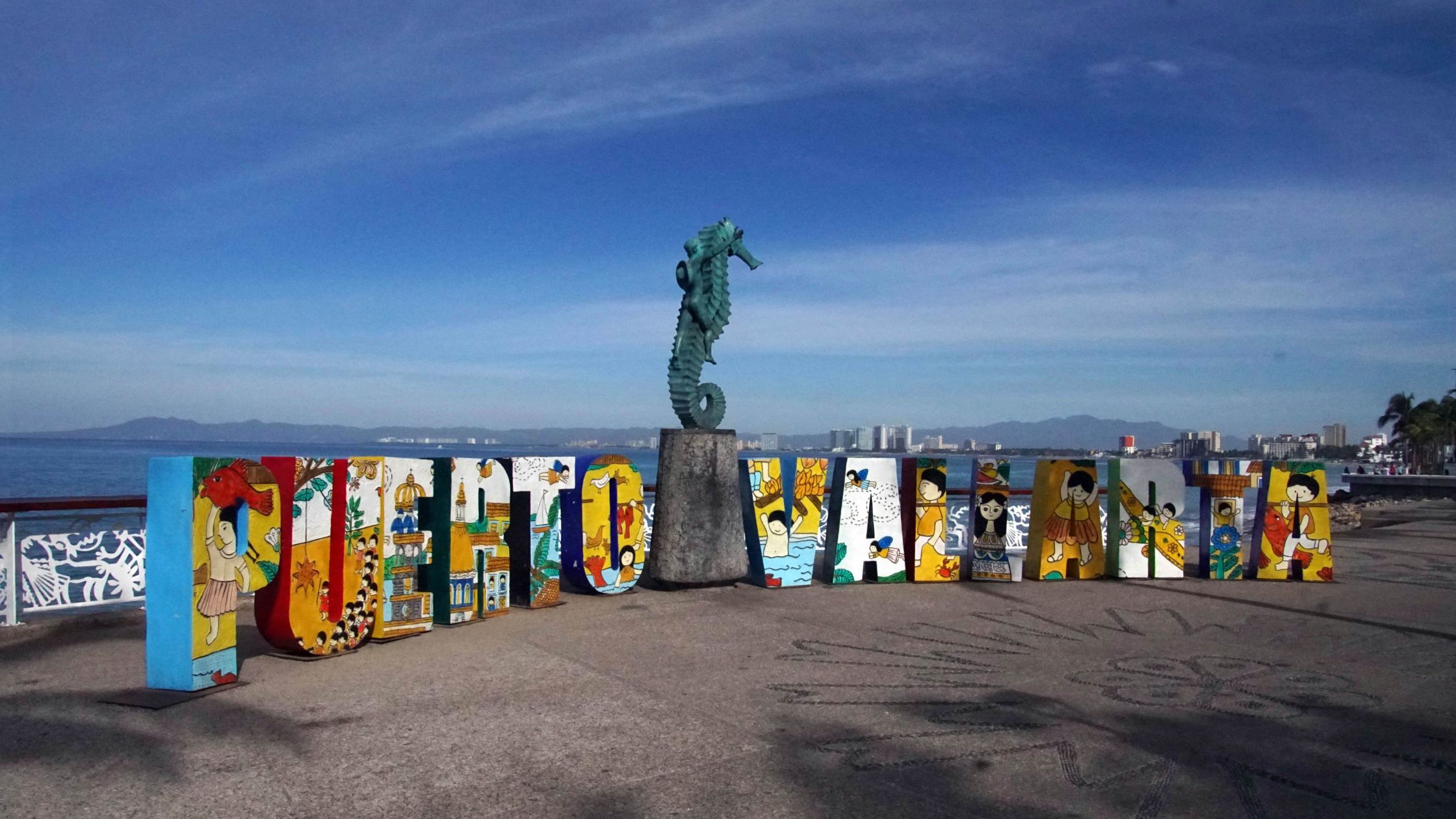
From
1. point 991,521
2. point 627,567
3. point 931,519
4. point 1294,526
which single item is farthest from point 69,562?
point 1294,526

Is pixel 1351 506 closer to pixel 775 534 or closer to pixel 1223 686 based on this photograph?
pixel 775 534

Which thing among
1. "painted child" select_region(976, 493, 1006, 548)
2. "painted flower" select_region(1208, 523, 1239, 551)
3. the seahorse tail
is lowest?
"painted flower" select_region(1208, 523, 1239, 551)

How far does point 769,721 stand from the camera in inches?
245

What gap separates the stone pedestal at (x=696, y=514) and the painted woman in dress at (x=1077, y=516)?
4.18 metres

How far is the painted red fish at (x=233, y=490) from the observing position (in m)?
6.84

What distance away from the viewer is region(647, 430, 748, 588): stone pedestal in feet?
37.7

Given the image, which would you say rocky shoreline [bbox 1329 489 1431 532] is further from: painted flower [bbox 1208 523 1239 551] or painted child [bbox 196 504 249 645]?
painted child [bbox 196 504 249 645]

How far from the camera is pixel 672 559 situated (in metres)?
11.5

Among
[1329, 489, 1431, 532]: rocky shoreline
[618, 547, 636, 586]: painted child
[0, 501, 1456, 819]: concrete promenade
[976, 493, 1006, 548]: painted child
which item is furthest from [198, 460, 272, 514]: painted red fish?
[1329, 489, 1431, 532]: rocky shoreline

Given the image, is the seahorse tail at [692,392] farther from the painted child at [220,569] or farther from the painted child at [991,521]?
the painted child at [220,569]

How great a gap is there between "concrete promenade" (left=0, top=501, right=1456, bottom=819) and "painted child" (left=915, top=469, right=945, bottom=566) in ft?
7.81

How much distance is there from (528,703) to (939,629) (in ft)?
14.4

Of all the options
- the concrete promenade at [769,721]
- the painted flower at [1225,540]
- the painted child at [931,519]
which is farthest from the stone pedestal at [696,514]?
the painted flower at [1225,540]

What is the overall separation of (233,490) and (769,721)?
4.12 m
